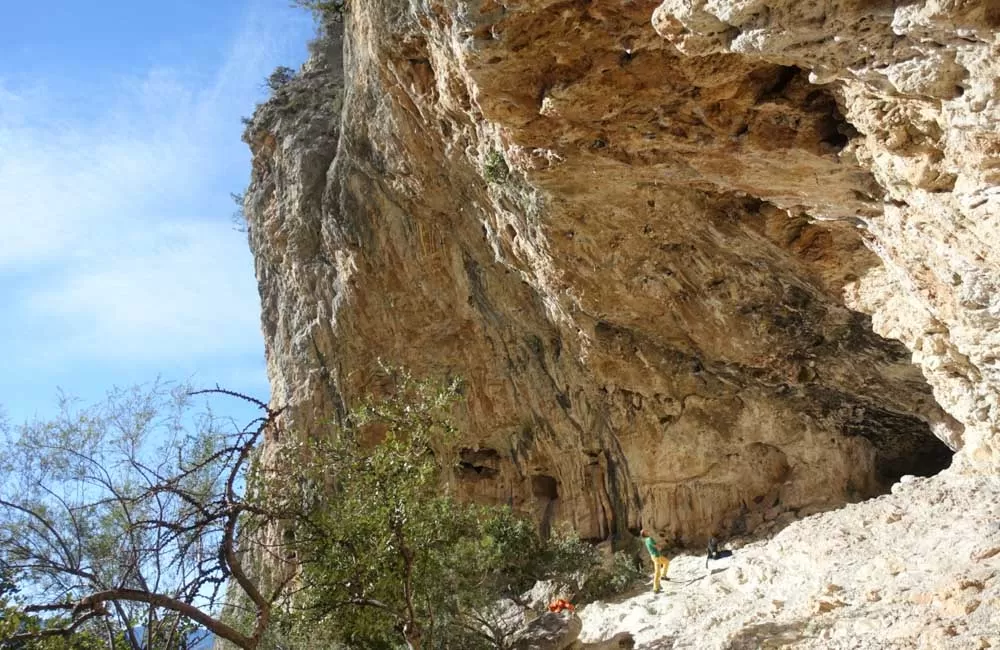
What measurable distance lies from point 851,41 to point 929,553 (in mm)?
5716

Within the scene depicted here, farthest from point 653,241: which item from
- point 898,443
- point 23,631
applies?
point 23,631

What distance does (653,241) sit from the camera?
12.2 metres

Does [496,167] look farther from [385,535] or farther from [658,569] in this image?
[658,569]

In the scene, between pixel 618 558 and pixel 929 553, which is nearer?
pixel 929 553

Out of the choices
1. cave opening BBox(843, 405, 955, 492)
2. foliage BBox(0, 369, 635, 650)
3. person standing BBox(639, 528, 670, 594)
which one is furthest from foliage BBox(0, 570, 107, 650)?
cave opening BBox(843, 405, 955, 492)

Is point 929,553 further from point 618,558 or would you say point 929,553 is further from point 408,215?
point 408,215

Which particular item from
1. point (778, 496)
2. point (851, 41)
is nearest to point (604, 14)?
point (851, 41)

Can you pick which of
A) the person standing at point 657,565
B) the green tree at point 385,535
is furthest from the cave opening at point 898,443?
the green tree at point 385,535

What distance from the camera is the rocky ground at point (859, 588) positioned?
689 cm

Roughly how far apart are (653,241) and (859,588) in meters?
5.88

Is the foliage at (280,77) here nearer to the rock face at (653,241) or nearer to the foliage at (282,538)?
A: the rock face at (653,241)

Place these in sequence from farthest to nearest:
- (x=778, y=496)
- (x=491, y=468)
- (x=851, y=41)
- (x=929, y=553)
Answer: (x=491, y=468), (x=778, y=496), (x=929, y=553), (x=851, y=41)

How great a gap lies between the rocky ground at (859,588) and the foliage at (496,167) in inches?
281

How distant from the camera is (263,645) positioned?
11320 millimetres
